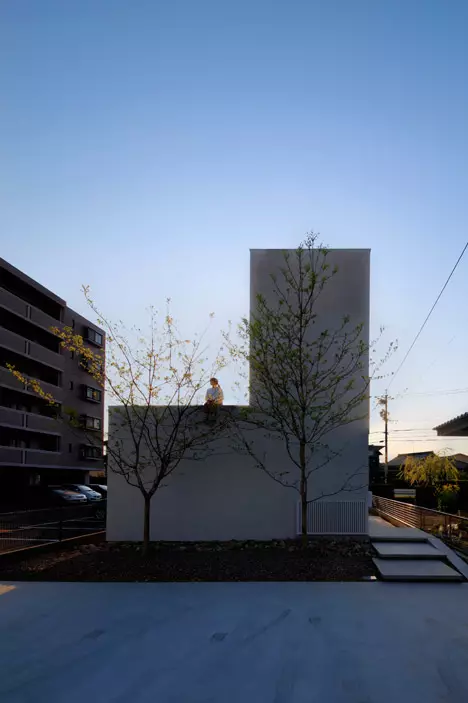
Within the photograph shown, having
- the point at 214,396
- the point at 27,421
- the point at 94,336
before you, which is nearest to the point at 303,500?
the point at 214,396

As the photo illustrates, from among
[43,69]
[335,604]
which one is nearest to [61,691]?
[335,604]

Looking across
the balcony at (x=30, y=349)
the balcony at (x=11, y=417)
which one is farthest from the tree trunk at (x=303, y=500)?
the balcony at (x=30, y=349)

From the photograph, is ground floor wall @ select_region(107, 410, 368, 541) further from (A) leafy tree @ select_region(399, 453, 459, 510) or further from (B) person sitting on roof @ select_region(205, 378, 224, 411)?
(A) leafy tree @ select_region(399, 453, 459, 510)

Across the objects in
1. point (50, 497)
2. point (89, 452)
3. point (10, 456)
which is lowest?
point (50, 497)

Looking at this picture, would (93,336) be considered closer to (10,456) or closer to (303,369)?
(10,456)

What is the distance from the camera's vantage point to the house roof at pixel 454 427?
49.3ft

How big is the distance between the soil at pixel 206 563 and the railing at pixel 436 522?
1652 millimetres

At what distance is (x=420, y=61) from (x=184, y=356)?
711 centimetres

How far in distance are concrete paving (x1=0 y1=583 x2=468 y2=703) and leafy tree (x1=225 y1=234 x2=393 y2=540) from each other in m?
3.50

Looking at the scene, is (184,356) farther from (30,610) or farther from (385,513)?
(385,513)

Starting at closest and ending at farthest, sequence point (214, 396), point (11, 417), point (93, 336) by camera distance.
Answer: point (214, 396)
point (11, 417)
point (93, 336)

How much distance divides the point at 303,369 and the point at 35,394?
30.6m

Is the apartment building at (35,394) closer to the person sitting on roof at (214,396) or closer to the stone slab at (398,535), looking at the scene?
the person sitting on roof at (214,396)

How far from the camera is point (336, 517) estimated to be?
13422mm
